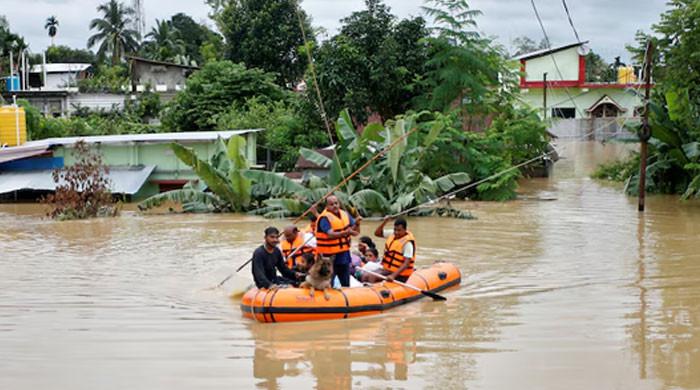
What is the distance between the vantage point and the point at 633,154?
29125mm

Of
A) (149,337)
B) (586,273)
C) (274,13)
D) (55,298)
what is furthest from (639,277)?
(274,13)

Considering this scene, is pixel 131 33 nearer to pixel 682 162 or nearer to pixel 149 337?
pixel 682 162

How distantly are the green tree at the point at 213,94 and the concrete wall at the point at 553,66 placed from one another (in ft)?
70.4

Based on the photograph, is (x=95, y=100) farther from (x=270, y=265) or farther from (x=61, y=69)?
(x=270, y=265)

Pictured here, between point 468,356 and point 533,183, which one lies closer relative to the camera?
point 468,356

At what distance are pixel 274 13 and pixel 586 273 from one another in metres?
32.3

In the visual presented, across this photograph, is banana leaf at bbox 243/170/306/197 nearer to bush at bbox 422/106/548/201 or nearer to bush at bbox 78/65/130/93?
bush at bbox 422/106/548/201

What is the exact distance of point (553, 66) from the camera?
54.7 m

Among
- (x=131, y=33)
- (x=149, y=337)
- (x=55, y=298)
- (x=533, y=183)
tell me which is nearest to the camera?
(x=149, y=337)

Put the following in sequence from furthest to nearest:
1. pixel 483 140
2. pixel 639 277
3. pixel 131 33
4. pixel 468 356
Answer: pixel 131 33, pixel 483 140, pixel 639 277, pixel 468 356

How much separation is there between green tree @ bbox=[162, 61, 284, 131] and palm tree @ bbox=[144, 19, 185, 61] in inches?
967

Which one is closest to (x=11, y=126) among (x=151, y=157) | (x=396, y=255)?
(x=151, y=157)

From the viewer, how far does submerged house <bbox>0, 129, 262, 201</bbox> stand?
1101 inches

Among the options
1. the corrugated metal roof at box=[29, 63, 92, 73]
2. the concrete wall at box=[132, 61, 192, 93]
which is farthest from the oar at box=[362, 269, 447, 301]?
the corrugated metal roof at box=[29, 63, 92, 73]
